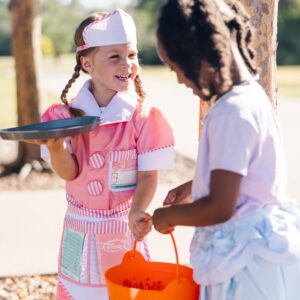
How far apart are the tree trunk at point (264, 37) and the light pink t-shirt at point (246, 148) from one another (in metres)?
1.30

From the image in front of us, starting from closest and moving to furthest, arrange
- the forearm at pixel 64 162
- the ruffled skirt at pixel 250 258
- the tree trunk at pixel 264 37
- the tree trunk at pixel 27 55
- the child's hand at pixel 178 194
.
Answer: the ruffled skirt at pixel 250 258 < the child's hand at pixel 178 194 < the forearm at pixel 64 162 < the tree trunk at pixel 264 37 < the tree trunk at pixel 27 55

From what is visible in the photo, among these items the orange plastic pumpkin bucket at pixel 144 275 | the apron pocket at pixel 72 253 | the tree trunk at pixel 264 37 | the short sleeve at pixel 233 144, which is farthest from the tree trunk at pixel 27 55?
the short sleeve at pixel 233 144

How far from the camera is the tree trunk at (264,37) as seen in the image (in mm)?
3701

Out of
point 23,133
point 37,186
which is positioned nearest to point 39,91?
point 37,186

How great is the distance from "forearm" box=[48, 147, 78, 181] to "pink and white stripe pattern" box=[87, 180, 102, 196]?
9 cm

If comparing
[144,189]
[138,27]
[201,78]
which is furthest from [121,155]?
[138,27]

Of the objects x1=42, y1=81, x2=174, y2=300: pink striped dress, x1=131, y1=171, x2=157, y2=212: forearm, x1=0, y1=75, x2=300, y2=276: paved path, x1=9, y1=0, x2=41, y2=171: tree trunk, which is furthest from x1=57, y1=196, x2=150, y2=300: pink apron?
x1=9, y1=0, x2=41, y2=171: tree trunk

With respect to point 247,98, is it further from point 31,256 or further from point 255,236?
point 31,256

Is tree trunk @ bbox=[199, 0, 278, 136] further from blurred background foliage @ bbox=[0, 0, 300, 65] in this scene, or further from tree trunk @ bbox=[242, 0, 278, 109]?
blurred background foliage @ bbox=[0, 0, 300, 65]

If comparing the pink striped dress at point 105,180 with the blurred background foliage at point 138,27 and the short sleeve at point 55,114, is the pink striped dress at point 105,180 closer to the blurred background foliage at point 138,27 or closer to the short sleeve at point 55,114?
the short sleeve at point 55,114

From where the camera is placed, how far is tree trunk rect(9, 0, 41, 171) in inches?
333

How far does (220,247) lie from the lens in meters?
2.39

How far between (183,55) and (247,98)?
0.77 feet

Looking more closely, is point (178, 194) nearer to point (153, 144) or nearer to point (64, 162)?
point (153, 144)
